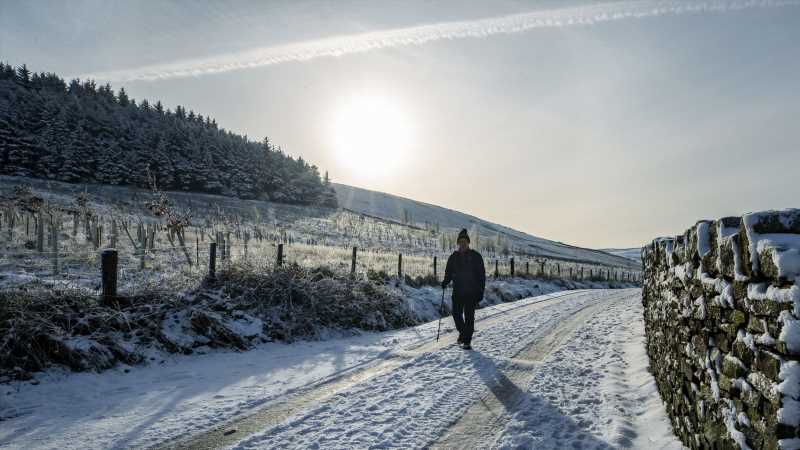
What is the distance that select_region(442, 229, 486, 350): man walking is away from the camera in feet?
27.9

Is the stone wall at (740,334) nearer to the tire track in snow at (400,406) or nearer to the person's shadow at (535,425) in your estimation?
the person's shadow at (535,425)

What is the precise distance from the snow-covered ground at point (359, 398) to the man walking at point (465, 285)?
0.54 meters

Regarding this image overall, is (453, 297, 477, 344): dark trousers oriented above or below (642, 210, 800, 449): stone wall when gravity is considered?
below

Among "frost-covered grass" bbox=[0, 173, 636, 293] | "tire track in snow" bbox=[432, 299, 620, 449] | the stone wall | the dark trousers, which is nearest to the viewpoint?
the stone wall

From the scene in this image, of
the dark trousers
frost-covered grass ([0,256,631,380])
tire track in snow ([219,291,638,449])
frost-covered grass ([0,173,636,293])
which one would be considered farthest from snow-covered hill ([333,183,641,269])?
tire track in snow ([219,291,638,449])

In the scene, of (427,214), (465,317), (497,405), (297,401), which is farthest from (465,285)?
(427,214)

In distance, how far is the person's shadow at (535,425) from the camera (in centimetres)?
419

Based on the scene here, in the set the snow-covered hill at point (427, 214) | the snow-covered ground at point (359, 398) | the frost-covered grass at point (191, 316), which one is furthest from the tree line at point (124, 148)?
the snow-covered ground at point (359, 398)

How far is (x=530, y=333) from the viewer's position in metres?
9.83

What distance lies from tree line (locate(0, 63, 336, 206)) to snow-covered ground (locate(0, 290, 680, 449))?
43665mm

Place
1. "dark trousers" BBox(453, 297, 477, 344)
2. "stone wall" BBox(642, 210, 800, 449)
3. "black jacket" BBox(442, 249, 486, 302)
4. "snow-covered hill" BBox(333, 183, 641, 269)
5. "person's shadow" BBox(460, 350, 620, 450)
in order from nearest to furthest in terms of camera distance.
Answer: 1. "stone wall" BBox(642, 210, 800, 449)
2. "person's shadow" BBox(460, 350, 620, 450)
3. "dark trousers" BBox(453, 297, 477, 344)
4. "black jacket" BBox(442, 249, 486, 302)
5. "snow-covered hill" BBox(333, 183, 641, 269)

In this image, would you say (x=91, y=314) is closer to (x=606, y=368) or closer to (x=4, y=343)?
(x=4, y=343)

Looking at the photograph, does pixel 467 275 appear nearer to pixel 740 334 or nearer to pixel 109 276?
pixel 740 334

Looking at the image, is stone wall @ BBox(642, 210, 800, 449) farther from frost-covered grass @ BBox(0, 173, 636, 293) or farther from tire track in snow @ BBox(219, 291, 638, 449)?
frost-covered grass @ BBox(0, 173, 636, 293)
